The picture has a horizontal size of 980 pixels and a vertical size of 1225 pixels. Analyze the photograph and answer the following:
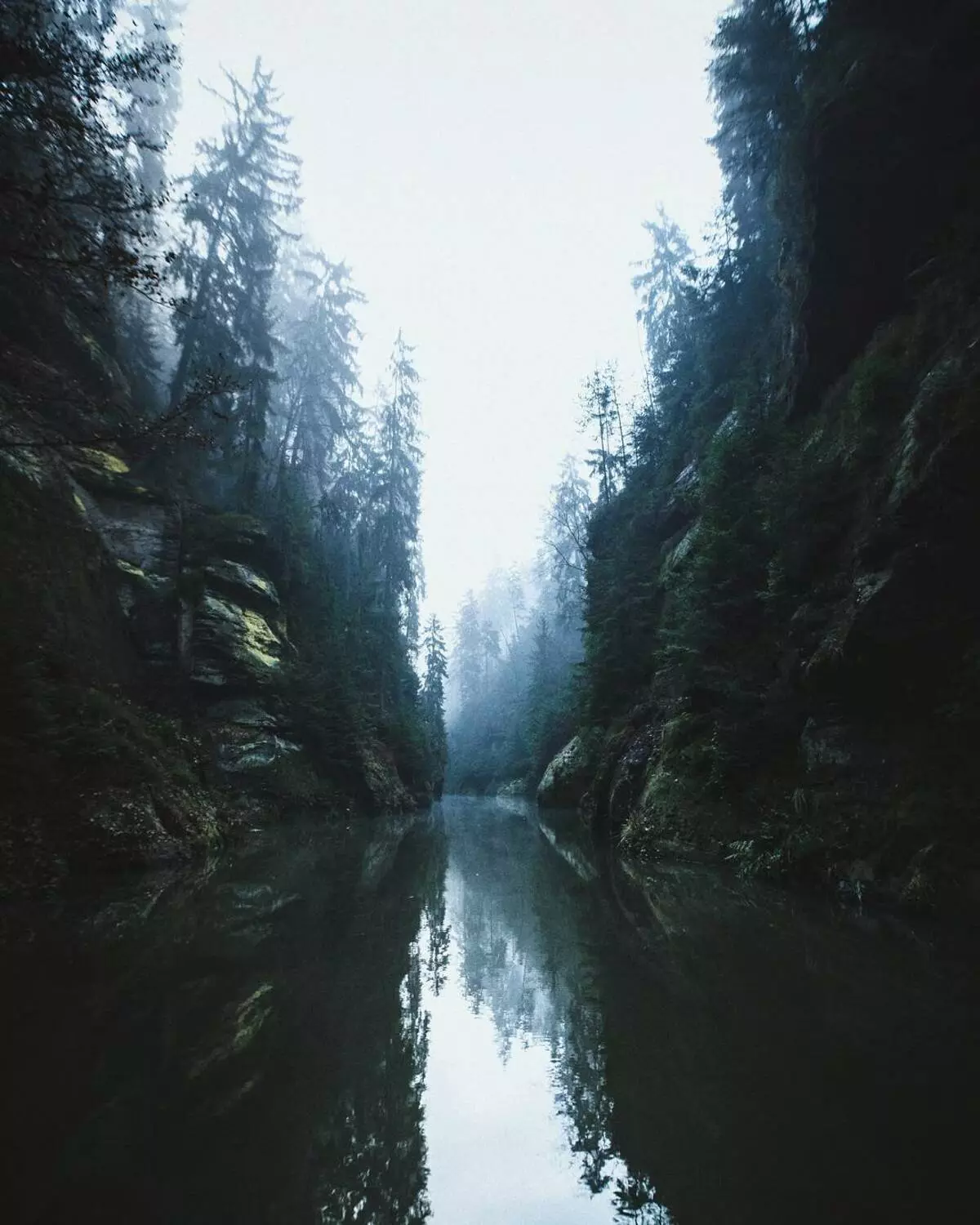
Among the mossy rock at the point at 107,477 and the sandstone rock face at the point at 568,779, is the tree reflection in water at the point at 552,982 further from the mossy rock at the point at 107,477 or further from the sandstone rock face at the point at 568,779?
the mossy rock at the point at 107,477

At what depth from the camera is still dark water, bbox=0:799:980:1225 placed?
7.41 ft

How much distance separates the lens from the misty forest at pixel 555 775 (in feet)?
8.63

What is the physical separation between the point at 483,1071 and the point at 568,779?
2101 cm

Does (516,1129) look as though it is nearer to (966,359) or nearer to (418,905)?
(418,905)

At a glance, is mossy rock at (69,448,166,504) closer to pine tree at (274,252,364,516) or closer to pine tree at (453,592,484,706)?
pine tree at (274,252,364,516)

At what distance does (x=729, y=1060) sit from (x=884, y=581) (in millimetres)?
6583

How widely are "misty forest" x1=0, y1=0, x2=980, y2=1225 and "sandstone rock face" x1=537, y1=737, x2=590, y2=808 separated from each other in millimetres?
155

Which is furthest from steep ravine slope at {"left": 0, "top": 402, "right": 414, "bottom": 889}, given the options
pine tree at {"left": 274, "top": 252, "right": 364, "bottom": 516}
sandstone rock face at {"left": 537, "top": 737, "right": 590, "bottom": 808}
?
pine tree at {"left": 274, "top": 252, "right": 364, "bottom": 516}

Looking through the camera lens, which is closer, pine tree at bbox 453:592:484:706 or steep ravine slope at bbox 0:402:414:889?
steep ravine slope at bbox 0:402:414:889

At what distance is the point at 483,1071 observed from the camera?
346cm

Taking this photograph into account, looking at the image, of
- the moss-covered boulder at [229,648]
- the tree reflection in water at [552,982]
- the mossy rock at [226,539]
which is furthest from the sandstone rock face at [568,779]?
the mossy rock at [226,539]

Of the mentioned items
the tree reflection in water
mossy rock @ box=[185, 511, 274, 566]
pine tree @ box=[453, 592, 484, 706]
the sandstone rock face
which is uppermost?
pine tree @ box=[453, 592, 484, 706]

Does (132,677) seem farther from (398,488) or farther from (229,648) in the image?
(398,488)

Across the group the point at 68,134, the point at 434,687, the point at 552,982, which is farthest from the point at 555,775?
the point at 434,687
